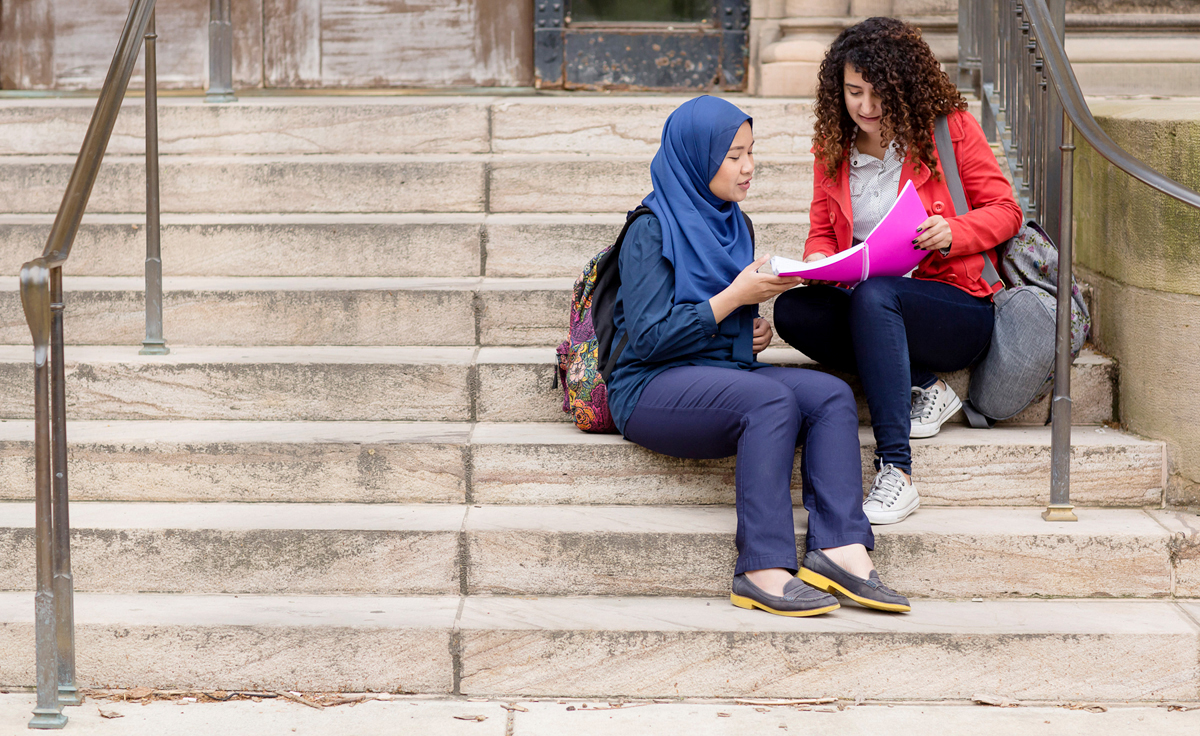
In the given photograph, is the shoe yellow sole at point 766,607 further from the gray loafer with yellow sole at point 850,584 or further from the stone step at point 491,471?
the stone step at point 491,471

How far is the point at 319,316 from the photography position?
4.06 m

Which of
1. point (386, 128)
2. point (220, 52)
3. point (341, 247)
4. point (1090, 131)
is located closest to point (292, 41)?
point (220, 52)

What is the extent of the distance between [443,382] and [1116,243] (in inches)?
86.2

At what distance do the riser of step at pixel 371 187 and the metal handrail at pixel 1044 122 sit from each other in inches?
31.6

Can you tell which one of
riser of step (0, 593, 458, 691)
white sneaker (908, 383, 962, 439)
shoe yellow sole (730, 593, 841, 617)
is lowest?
riser of step (0, 593, 458, 691)

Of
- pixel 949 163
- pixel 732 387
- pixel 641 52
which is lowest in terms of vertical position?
pixel 732 387

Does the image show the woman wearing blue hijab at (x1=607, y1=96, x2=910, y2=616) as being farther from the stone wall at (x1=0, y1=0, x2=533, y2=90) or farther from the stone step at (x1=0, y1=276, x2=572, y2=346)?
the stone wall at (x1=0, y1=0, x2=533, y2=90)

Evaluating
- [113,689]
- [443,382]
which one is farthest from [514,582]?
[113,689]

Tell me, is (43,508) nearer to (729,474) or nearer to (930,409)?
(729,474)

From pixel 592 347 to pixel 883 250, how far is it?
2.89 ft

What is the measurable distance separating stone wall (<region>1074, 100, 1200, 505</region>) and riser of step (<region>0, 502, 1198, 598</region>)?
39cm

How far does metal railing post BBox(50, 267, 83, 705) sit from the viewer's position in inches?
112

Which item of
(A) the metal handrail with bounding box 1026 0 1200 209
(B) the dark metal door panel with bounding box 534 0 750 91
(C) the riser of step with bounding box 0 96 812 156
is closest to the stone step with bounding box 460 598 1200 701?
(A) the metal handrail with bounding box 1026 0 1200 209

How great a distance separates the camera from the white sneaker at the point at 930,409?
3.58 metres
